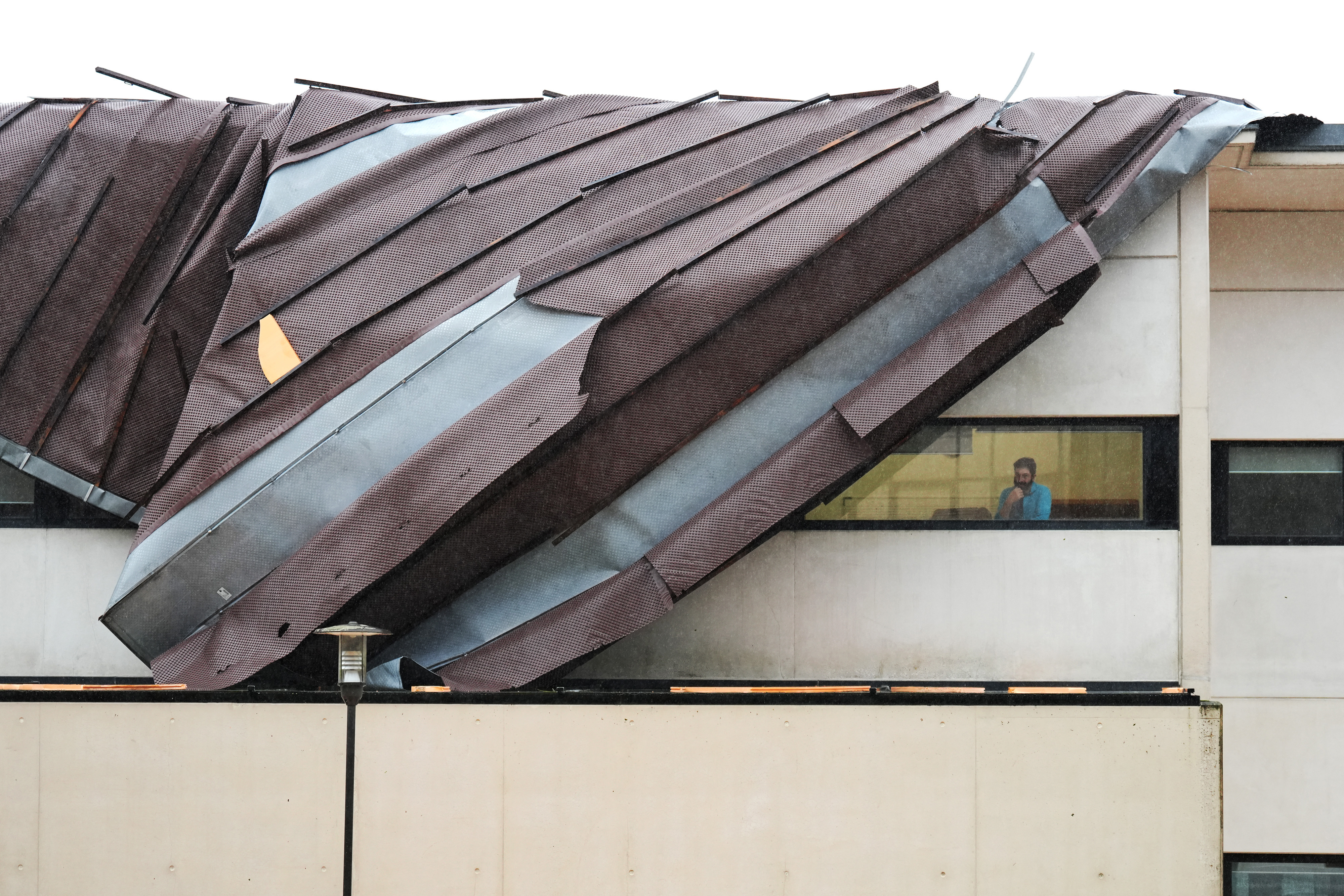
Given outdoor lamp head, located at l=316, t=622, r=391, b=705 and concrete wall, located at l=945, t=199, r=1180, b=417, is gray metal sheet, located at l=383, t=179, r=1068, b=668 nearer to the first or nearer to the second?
concrete wall, located at l=945, t=199, r=1180, b=417

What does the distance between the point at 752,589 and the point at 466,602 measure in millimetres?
1627

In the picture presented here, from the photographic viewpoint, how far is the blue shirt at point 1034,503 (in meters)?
5.80

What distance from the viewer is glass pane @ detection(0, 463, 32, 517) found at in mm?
5953

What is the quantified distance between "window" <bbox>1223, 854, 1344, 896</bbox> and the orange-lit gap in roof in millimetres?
6768

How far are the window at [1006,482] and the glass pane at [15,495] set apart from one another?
15.0ft

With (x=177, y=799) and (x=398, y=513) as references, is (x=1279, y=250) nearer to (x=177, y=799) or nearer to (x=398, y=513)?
(x=398, y=513)

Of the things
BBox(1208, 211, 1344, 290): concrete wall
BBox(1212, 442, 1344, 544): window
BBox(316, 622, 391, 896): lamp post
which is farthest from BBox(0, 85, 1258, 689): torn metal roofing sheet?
BBox(1212, 442, 1344, 544): window

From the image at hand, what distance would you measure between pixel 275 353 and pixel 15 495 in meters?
2.11

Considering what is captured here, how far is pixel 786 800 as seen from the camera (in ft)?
17.7

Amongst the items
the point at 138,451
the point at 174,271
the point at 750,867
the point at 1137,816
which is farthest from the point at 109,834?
the point at 1137,816

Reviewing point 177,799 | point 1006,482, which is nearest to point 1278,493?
point 1006,482

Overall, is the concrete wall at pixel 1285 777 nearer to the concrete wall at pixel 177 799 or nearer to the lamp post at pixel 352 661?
the lamp post at pixel 352 661

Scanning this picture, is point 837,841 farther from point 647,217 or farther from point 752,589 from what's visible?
point 647,217

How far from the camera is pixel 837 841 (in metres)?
5.42
